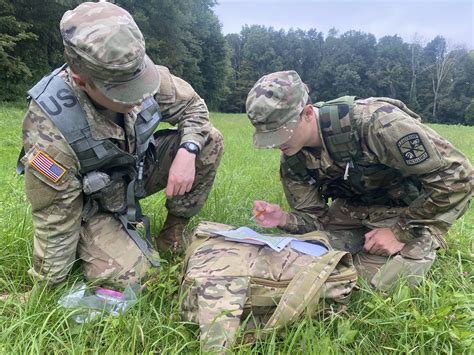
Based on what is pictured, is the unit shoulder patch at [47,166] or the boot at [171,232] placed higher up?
the unit shoulder patch at [47,166]

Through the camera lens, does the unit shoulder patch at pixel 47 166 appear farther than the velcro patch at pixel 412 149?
No

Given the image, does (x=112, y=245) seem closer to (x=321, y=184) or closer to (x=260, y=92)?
(x=260, y=92)

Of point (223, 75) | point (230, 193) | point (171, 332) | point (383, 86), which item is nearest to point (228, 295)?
point (171, 332)

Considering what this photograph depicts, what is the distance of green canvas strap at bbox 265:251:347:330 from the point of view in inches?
77.8

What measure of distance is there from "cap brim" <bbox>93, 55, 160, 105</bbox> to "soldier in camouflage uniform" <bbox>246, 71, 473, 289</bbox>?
565 mm

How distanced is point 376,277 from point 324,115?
972 millimetres

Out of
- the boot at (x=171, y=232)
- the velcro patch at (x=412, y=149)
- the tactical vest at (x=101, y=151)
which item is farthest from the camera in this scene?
the boot at (x=171, y=232)

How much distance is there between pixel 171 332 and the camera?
2.04m

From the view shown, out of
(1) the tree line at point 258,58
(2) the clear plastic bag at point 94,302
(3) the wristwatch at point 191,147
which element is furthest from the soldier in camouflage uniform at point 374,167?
(1) the tree line at point 258,58

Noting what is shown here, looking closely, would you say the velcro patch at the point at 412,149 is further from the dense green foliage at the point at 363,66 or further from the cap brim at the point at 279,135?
the dense green foliage at the point at 363,66

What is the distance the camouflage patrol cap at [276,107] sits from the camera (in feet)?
7.86

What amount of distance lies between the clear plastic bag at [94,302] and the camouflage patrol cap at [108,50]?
976 mm

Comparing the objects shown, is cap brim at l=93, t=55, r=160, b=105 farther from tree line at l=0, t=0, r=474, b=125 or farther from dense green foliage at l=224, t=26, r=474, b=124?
dense green foliage at l=224, t=26, r=474, b=124

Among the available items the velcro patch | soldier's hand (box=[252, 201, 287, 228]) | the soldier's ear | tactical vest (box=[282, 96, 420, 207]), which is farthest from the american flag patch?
the velcro patch
